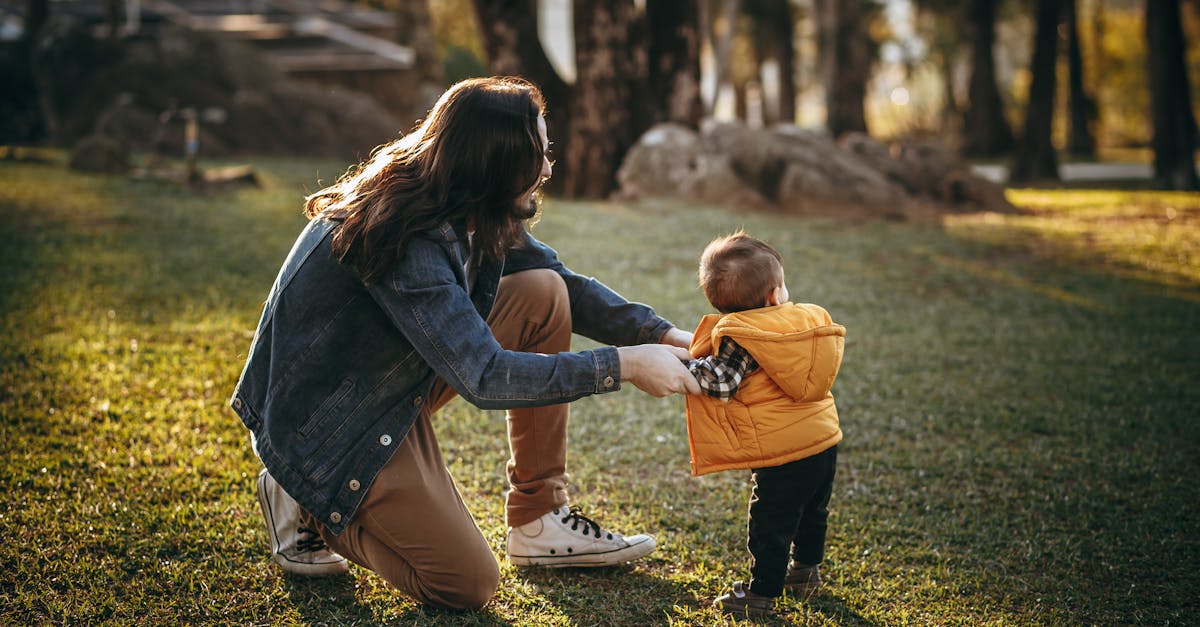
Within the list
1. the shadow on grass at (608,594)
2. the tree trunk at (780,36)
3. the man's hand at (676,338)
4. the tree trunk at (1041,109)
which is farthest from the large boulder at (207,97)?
the tree trunk at (780,36)

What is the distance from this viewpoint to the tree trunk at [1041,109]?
1445 centimetres

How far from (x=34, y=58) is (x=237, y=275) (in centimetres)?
855

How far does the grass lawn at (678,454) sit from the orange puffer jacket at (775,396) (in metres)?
0.48

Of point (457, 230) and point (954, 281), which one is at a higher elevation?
point (457, 230)

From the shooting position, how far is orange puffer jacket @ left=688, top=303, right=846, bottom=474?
2510 millimetres

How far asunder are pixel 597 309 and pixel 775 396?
0.70m

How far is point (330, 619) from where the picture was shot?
261 centimetres

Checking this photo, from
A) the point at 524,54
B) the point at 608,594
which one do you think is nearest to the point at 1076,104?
the point at 524,54

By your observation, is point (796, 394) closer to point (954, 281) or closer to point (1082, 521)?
point (1082, 521)

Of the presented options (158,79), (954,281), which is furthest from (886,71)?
(954,281)

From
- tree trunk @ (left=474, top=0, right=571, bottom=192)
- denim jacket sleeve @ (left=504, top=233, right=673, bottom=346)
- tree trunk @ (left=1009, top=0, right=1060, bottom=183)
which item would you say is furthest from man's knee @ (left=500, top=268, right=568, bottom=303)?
tree trunk @ (left=1009, top=0, right=1060, bottom=183)

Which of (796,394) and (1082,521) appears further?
(1082,521)

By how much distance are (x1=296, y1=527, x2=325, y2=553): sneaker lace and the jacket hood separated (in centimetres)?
123

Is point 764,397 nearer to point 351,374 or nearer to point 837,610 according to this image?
point 837,610
